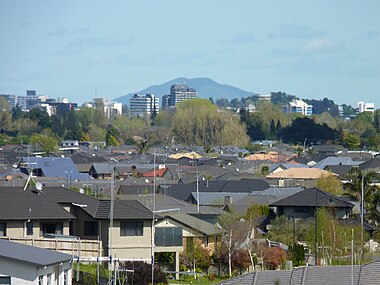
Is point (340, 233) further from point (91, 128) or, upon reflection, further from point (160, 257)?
point (91, 128)

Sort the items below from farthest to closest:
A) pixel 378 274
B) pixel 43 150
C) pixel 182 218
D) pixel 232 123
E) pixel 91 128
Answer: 1. pixel 91 128
2. pixel 232 123
3. pixel 43 150
4. pixel 182 218
5. pixel 378 274

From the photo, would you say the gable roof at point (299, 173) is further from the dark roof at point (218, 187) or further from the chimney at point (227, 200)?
the chimney at point (227, 200)

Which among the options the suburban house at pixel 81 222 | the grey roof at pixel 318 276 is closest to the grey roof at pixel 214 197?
the suburban house at pixel 81 222

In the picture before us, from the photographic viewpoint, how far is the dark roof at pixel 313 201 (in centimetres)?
4806

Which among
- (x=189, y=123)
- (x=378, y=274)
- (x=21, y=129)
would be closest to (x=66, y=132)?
(x=21, y=129)

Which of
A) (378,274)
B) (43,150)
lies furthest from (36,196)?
(43,150)

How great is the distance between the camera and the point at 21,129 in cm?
15262

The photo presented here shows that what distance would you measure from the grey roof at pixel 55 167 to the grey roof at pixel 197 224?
34564 millimetres

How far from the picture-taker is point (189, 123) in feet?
485

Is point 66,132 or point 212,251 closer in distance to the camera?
point 212,251

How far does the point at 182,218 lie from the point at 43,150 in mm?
77921

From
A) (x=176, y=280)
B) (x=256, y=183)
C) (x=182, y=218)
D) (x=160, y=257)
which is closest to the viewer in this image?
(x=176, y=280)

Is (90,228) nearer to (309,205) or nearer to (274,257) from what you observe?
(274,257)

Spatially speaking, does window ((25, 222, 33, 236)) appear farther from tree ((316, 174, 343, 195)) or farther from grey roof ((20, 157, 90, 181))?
grey roof ((20, 157, 90, 181))
